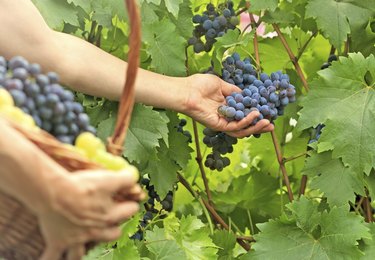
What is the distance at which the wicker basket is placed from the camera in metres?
0.86

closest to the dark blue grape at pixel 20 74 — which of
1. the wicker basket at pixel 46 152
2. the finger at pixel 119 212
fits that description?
the wicker basket at pixel 46 152

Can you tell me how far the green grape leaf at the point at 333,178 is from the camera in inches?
75.7

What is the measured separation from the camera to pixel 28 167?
812mm

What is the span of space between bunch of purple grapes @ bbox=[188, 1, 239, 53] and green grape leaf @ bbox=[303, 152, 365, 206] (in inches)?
14.8

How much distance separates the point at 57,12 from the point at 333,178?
0.75 metres

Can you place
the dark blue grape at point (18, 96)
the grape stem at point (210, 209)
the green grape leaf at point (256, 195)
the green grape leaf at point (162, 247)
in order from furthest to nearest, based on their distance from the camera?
the green grape leaf at point (256, 195), the grape stem at point (210, 209), the green grape leaf at point (162, 247), the dark blue grape at point (18, 96)

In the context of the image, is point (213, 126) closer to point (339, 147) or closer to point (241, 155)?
point (339, 147)

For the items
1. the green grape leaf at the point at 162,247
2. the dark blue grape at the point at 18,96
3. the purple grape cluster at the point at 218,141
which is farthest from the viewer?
the purple grape cluster at the point at 218,141

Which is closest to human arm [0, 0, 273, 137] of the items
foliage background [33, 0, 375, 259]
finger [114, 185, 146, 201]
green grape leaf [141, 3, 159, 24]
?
foliage background [33, 0, 375, 259]

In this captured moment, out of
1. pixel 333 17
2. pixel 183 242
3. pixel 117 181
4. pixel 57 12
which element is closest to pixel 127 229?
pixel 183 242

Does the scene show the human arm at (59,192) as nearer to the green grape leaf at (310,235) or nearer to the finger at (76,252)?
the finger at (76,252)

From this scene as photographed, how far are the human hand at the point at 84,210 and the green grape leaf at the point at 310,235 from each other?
1046mm

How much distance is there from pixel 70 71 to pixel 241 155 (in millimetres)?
1404

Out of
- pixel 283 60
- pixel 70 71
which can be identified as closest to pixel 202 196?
pixel 283 60
